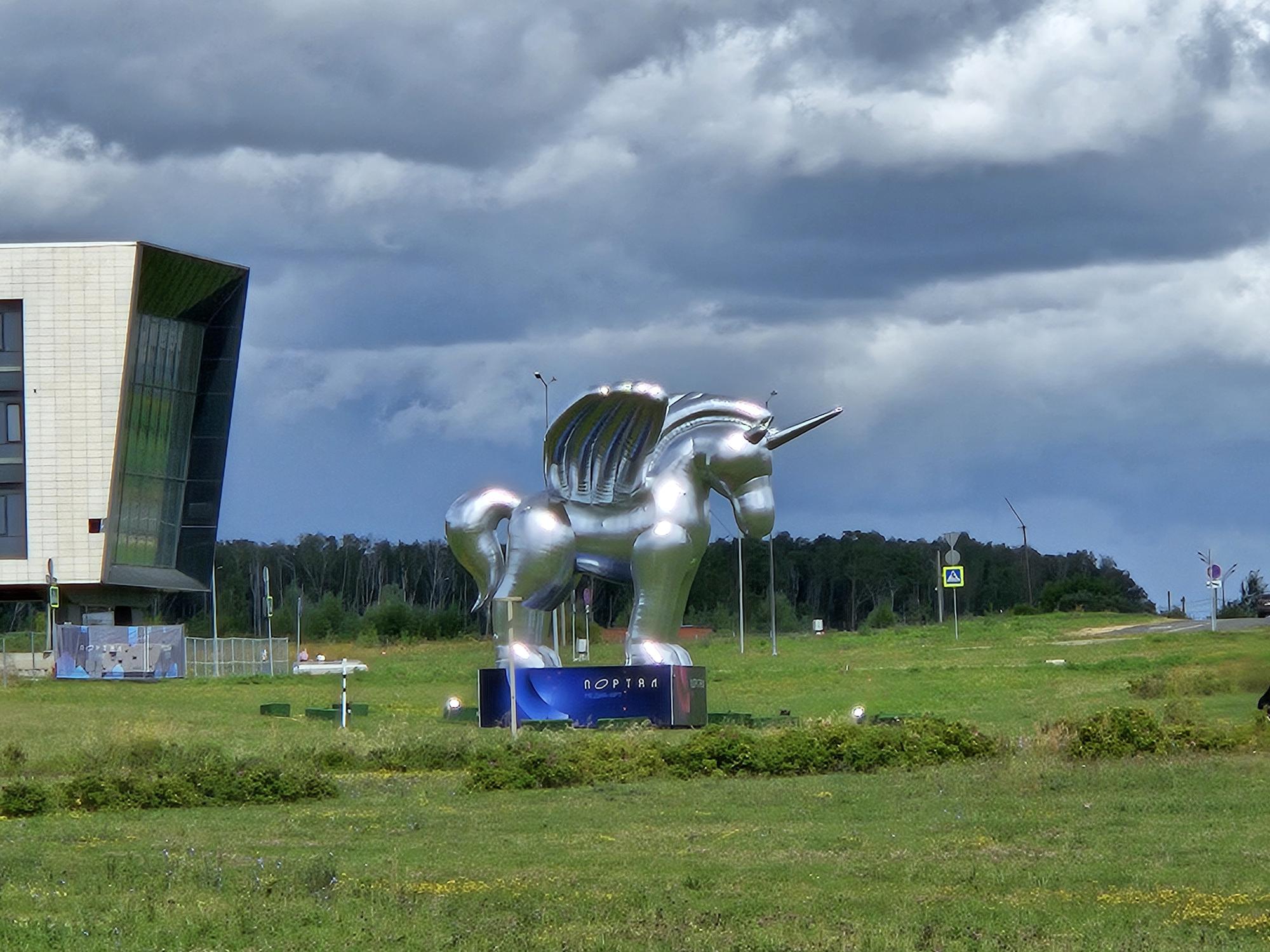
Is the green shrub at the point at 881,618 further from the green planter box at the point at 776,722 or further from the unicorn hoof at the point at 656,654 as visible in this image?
the unicorn hoof at the point at 656,654

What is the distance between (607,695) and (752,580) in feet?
327

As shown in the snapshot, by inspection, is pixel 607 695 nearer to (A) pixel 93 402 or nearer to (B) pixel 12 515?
(A) pixel 93 402

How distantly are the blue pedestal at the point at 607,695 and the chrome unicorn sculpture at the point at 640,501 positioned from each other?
1.46 ft

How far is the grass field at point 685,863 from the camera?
12.3 m

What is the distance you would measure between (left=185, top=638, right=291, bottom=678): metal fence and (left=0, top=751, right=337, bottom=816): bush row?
37.2 metres

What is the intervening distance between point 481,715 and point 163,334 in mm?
42548

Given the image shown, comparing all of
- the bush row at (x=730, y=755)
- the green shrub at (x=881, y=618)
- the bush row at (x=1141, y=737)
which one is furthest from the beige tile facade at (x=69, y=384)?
the bush row at (x=1141, y=737)

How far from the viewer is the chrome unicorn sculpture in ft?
109

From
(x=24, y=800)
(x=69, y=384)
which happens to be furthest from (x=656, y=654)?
(x=69, y=384)

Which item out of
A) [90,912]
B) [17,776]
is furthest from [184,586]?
[90,912]

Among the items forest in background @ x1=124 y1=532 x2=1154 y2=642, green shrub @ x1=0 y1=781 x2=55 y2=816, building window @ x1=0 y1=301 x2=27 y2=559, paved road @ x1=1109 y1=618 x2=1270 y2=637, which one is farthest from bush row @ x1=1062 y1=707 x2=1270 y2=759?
forest in background @ x1=124 y1=532 x2=1154 y2=642

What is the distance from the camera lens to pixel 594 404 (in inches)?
1318

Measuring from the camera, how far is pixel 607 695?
33.2 metres

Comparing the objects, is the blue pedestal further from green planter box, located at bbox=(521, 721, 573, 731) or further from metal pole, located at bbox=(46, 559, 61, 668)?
metal pole, located at bbox=(46, 559, 61, 668)
